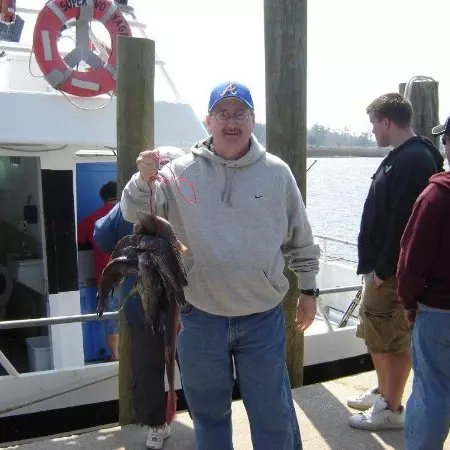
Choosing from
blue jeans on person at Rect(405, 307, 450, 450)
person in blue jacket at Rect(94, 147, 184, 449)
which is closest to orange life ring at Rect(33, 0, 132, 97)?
person in blue jacket at Rect(94, 147, 184, 449)

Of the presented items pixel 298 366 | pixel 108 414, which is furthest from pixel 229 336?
pixel 108 414

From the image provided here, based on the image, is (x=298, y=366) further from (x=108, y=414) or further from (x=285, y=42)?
(x=285, y=42)

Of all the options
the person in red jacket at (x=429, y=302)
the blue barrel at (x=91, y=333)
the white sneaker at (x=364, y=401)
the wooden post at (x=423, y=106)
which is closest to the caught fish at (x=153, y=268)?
the person in red jacket at (x=429, y=302)

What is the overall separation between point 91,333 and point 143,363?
8.96 feet

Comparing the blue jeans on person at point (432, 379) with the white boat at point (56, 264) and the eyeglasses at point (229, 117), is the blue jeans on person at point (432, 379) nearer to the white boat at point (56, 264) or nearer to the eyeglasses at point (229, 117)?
the eyeglasses at point (229, 117)

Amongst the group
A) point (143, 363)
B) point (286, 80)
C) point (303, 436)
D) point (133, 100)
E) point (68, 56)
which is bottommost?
point (303, 436)

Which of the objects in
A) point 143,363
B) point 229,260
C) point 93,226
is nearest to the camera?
point 229,260

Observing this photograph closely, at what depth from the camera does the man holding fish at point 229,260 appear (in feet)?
8.13

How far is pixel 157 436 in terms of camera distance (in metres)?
3.53

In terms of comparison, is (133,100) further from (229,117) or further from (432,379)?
(432,379)

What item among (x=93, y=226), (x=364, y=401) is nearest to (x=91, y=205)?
(x=93, y=226)

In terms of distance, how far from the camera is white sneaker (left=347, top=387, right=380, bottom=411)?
13.0 feet

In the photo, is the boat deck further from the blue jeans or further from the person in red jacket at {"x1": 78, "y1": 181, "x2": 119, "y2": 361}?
the person in red jacket at {"x1": 78, "y1": 181, "x2": 119, "y2": 361}

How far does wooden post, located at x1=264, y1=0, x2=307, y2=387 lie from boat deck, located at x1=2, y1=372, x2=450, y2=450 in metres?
1.49
